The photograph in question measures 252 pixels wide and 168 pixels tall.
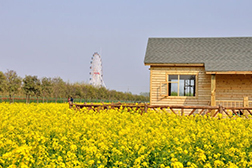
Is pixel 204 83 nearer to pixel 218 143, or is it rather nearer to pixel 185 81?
pixel 185 81

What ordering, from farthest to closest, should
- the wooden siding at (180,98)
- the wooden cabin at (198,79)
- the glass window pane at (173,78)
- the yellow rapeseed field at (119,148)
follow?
the glass window pane at (173,78), the wooden siding at (180,98), the wooden cabin at (198,79), the yellow rapeseed field at (119,148)

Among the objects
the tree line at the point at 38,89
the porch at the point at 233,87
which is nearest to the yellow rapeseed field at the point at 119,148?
the porch at the point at 233,87

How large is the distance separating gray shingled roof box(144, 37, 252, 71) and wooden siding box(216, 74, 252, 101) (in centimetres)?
97

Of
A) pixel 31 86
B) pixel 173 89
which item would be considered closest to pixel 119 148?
pixel 173 89

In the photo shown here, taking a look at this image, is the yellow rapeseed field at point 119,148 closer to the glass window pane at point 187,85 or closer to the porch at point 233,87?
the glass window pane at point 187,85

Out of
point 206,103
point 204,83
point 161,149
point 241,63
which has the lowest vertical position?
point 161,149

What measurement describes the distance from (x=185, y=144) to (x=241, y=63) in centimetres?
1390

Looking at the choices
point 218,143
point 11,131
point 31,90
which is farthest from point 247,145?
point 31,90

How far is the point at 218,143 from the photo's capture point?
801cm

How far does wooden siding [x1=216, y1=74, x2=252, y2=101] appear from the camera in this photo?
20375 millimetres

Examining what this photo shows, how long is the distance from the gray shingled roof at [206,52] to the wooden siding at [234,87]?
0.97 m

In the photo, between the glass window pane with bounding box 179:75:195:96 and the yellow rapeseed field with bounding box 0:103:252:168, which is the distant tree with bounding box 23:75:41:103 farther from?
the yellow rapeseed field with bounding box 0:103:252:168

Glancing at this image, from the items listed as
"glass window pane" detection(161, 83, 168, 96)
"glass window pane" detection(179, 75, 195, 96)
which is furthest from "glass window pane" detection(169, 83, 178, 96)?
"glass window pane" detection(161, 83, 168, 96)

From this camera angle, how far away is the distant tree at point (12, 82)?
118 feet
